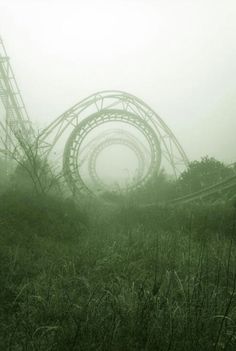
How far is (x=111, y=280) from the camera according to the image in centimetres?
631

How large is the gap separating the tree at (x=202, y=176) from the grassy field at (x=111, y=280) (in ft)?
14.9

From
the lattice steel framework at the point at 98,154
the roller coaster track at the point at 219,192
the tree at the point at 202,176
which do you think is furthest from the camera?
the lattice steel framework at the point at 98,154

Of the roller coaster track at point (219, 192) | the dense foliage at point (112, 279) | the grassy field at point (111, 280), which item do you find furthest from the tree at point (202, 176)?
the grassy field at point (111, 280)

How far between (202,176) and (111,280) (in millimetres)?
13019

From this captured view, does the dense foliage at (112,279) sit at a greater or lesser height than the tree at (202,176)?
lesser

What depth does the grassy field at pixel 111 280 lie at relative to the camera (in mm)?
4230

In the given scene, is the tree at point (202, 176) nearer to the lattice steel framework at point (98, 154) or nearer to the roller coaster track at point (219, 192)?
the roller coaster track at point (219, 192)

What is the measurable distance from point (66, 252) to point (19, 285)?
7.05 feet

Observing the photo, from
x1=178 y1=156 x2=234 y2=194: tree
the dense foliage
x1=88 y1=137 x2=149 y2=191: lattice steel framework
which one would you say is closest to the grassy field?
the dense foliage

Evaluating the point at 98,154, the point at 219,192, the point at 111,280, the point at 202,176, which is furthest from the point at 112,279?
the point at 98,154

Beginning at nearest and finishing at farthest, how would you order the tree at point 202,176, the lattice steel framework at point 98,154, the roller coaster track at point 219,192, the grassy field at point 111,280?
1. the grassy field at point 111,280
2. the roller coaster track at point 219,192
3. the tree at point 202,176
4. the lattice steel framework at point 98,154

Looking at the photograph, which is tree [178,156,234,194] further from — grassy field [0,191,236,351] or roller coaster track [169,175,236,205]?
grassy field [0,191,236,351]

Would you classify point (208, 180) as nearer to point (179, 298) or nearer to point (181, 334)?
point (179, 298)

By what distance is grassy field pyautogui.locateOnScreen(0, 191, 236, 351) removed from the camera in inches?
167
